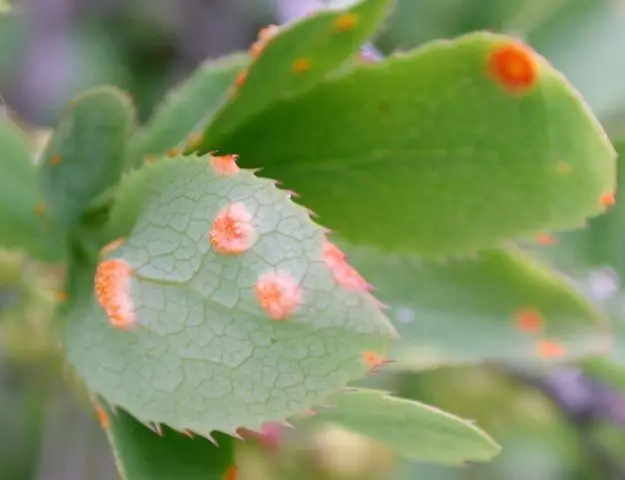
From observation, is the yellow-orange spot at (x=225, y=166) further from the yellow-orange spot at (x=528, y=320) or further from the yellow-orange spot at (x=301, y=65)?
the yellow-orange spot at (x=528, y=320)

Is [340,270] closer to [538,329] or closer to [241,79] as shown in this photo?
[241,79]

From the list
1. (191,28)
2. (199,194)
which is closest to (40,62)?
(191,28)

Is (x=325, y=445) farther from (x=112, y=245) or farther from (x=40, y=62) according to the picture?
(x=40, y=62)

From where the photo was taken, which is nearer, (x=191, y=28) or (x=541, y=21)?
(x=541, y=21)

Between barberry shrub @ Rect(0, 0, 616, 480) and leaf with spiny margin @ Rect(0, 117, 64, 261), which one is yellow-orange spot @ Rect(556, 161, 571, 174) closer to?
barberry shrub @ Rect(0, 0, 616, 480)

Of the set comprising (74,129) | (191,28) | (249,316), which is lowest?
(249,316)

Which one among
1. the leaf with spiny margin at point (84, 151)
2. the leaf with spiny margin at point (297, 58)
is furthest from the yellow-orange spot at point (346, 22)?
the leaf with spiny margin at point (84, 151)

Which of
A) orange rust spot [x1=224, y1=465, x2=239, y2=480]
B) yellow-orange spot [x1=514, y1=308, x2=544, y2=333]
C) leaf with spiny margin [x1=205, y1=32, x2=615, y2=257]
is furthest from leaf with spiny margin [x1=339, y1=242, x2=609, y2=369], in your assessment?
orange rust spot [x1=224, y1=465, x2=239, y2=480]
